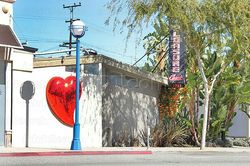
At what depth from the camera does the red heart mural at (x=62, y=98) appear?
21219mm

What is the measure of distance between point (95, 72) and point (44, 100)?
274 cm

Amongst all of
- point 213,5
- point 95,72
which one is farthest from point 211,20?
point 95,72

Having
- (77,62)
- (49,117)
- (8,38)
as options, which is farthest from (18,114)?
(77,62)

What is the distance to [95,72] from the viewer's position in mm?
22547

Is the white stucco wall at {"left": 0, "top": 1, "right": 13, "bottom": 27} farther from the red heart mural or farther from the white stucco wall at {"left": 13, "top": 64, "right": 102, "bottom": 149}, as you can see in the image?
the red heart mural

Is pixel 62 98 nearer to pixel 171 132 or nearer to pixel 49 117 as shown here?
pixel 49 117

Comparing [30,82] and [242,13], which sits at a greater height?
[242,13]

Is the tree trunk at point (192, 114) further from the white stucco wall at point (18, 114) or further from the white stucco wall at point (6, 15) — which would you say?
the white stucco wall at point (6, 15)

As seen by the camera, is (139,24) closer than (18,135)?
No

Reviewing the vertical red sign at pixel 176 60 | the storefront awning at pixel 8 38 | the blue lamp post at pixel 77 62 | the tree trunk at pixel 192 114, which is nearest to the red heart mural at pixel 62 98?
the blue lamp post at pixel 77 62

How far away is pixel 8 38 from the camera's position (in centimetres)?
1892

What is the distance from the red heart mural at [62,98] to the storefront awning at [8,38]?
2830 mm

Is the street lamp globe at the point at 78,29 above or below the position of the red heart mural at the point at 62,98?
above

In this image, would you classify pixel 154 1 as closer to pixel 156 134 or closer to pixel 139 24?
pixel 139 24
